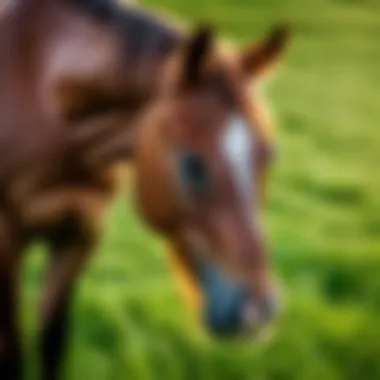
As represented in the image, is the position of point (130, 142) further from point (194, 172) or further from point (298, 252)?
point (298, 252)

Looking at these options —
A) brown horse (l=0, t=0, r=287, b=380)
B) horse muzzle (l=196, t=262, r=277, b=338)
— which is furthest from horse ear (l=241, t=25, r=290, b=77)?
horse muzzle (l=196, t=262, r=277, b=338)

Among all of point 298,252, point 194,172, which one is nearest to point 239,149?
point 194,172

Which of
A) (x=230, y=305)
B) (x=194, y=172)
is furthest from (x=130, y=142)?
(x=230, y=305)

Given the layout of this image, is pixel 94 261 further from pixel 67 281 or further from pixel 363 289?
pixel 363 289

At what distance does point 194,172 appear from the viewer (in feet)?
2.79

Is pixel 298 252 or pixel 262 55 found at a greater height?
pixel 262 55

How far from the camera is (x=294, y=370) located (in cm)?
92

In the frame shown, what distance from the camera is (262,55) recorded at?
34.2 inches

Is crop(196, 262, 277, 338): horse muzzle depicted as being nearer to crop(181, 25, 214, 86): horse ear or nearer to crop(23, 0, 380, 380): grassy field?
crop(23, 0, 380, 380): grassy field

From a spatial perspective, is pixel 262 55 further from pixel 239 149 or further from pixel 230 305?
pixel 230 305

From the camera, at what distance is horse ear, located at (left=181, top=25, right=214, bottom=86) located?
826mm

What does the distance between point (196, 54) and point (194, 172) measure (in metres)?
0.10

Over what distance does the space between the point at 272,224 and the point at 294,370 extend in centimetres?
14

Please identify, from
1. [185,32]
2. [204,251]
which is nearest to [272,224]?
[204,251]
